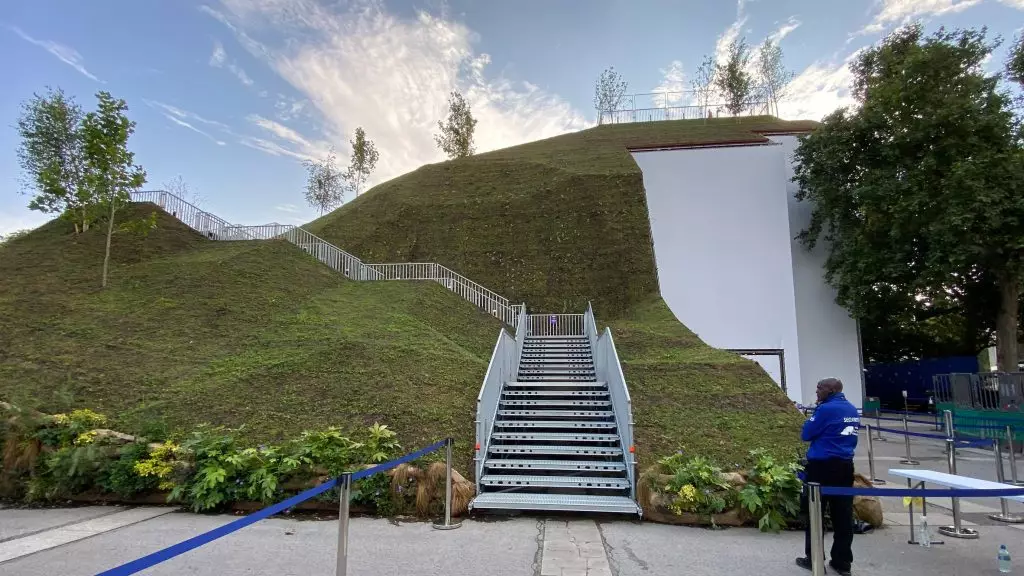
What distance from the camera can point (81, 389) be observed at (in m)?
9.05

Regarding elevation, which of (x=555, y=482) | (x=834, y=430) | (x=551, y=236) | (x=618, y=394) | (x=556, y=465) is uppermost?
(x=551, y=236)

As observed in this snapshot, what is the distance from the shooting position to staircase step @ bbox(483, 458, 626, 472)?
6754 millimetres

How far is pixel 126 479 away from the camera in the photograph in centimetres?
646

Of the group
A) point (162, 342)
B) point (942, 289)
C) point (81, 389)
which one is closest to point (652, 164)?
point (942, 289)

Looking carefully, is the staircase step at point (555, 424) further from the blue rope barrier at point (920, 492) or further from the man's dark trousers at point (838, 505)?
the blue rope barrier at point (920, 492)

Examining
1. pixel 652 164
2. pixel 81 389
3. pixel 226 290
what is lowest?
pixel 81 389

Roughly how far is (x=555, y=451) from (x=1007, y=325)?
2186cm

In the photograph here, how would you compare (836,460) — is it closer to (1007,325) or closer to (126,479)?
(126,479)

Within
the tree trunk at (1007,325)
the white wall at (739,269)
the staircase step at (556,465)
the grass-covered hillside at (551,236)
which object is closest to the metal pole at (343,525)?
the staircase step at (556,465)

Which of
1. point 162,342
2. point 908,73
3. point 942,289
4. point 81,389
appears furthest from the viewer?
point 942,289

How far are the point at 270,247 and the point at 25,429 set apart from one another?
12.0m

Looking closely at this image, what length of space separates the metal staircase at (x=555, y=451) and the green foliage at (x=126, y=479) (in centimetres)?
412

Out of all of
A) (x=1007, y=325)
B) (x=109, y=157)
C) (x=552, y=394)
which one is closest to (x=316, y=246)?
(x=109, y=157)

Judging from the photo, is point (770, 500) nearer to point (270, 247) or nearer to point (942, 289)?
point (270, 247)
